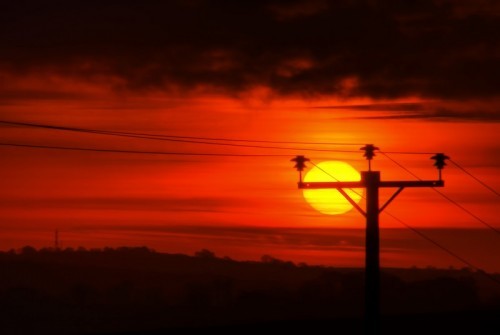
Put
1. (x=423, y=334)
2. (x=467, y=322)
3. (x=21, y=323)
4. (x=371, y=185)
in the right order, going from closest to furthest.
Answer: (x=371, y=185)
(x=423, y=334)
(x=467, y=322)
(x=21, y=323)

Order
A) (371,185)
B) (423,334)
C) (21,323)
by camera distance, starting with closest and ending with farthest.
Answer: (371,185)
(423,334)
(21,323)

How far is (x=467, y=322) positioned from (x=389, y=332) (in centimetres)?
635

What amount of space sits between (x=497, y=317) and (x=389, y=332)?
9.14 m

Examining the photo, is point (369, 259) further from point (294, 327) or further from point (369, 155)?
point (294, 327)

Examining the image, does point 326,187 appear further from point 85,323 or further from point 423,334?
point 85,323

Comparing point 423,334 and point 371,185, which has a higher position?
point 371,185

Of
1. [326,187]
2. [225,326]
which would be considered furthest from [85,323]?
[326,187]

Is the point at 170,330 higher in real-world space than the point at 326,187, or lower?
lower

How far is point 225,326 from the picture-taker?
2633 inches

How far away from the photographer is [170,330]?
64125 mm

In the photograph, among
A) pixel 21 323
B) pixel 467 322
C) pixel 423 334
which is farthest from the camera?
pixel 21 323

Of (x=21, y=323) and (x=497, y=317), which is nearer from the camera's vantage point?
(x=497, y=317)

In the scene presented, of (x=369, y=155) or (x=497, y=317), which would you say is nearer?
(x=369, y=155)

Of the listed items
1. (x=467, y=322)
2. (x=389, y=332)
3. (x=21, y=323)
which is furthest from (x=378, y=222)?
(x=21, y=323)
